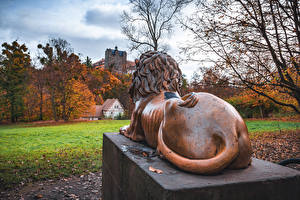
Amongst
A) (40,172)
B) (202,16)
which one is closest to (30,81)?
(40,172)

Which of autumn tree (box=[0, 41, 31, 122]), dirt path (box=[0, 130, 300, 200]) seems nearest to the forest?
autumn tree (box=[0, 41, 31, 122])

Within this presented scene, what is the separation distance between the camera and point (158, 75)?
3070mm

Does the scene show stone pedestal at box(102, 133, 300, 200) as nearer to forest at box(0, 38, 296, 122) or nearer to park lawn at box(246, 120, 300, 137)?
park lawn at box(246, 120, 300, 137)

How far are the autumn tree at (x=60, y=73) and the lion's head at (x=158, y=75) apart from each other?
70.9 ft

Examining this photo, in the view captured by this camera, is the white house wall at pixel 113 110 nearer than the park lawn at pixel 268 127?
No

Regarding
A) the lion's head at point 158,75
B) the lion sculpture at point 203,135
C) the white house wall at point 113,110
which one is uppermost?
the lion's head at point 158,75

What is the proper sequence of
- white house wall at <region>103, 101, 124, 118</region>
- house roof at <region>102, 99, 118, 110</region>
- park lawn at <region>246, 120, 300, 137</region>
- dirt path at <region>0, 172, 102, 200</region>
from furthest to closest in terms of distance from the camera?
house roof at <region>102, 99, 118, 110</region>, white house wall at <region>103, 101, 124, 118</region>, park lawn at <region>246, 120, 300, 137</region>, dirt path at <region>0, 172, 102, 200</region>

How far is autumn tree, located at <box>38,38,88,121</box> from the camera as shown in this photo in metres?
22.9

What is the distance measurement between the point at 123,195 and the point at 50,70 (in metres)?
23.6

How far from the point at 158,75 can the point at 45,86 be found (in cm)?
2471

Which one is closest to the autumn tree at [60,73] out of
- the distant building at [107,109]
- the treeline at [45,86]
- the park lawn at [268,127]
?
the treeline at [45,86]

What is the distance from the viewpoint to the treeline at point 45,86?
76.5ft

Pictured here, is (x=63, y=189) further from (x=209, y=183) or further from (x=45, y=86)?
(x=45, y=86)

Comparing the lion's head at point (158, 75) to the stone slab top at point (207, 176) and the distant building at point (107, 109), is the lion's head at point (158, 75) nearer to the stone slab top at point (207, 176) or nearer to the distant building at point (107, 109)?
the stone slab top at point (207, 176)
